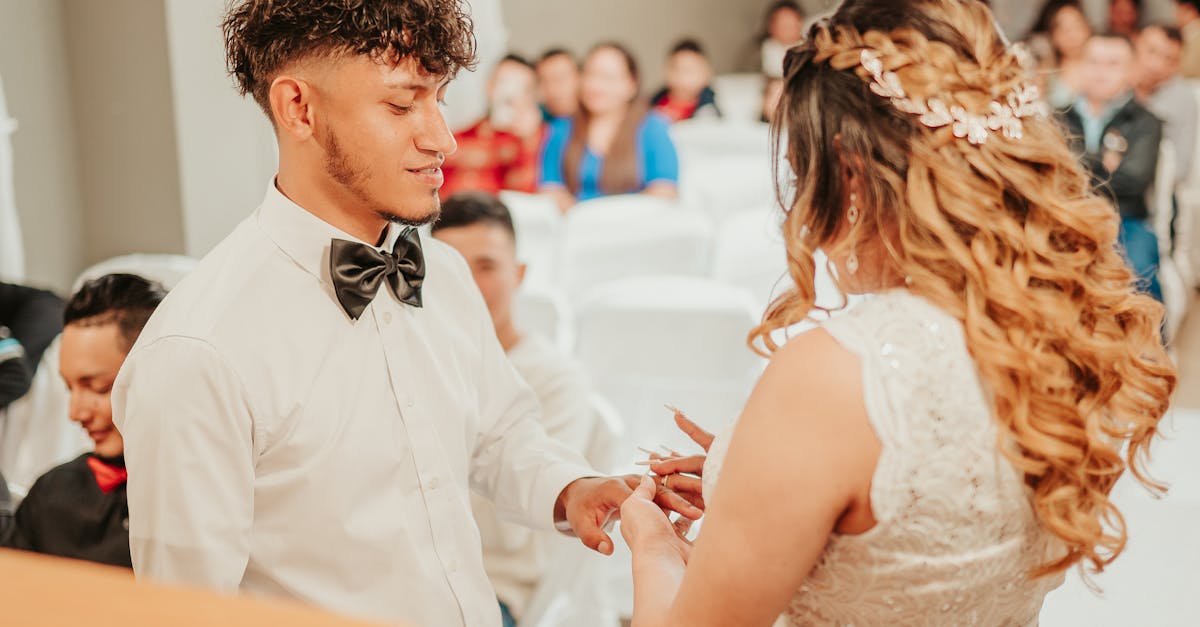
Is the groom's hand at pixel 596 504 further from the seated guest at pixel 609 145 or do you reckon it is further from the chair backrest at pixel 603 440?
the seated guest at pixel 609 145

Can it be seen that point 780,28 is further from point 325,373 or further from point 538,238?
point 325,373

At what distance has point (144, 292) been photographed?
1.89m

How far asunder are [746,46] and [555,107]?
17.1 feet

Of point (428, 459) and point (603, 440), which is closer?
point (428, 459)

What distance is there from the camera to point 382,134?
56.2 inches

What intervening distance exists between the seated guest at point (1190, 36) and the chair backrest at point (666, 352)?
6.52 metres

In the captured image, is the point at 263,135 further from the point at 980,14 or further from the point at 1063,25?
the point at 1063,25

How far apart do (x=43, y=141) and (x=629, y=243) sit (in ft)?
7.01

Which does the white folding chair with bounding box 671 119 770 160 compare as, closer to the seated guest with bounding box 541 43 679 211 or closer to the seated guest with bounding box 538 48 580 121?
the seated guest with bounding box 538 48 580 121

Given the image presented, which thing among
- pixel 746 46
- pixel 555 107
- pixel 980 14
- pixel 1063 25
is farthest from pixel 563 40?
pixel 980 14

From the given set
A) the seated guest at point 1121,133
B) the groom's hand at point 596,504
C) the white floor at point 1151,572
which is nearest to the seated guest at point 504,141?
the seated guest at point 1121,133

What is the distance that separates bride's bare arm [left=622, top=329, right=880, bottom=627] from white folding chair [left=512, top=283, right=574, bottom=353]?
97.5 inches

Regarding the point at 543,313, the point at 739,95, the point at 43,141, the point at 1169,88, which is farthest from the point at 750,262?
the point at 739,95

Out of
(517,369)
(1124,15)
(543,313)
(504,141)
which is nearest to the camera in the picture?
(517,369)
